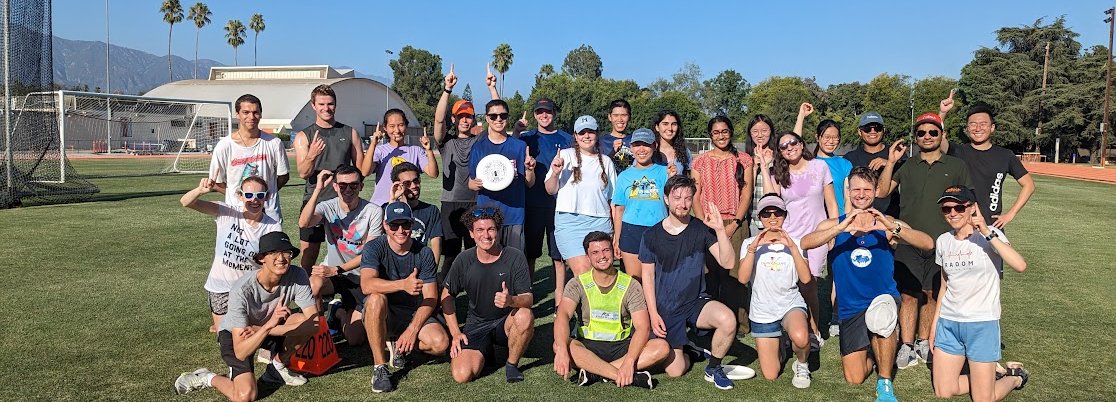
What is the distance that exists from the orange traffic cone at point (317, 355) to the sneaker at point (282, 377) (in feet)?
0.23

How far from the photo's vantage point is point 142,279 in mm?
8258

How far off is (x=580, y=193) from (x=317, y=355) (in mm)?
2371

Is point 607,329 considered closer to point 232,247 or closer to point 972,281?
point 972,281

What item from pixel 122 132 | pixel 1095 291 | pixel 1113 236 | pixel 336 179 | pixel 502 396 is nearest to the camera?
pixel 502 396

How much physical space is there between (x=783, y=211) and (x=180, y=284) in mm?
6463

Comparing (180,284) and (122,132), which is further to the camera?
(122,132)

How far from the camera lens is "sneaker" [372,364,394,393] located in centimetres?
475

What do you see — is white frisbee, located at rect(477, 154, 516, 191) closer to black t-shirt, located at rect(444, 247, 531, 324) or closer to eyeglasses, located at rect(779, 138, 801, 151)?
black t-shirt, located at rect(444, 247, 531, 324)

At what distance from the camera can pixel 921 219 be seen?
5.41 metres

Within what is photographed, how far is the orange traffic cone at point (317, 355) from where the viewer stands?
4945 mm

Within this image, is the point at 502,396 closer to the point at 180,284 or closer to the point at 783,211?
the point at 783,211

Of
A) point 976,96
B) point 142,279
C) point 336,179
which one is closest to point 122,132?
point 142,279

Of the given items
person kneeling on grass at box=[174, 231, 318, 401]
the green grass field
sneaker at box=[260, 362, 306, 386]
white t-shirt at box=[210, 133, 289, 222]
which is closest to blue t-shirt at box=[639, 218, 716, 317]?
the green grass field

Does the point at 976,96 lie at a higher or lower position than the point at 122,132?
higher
